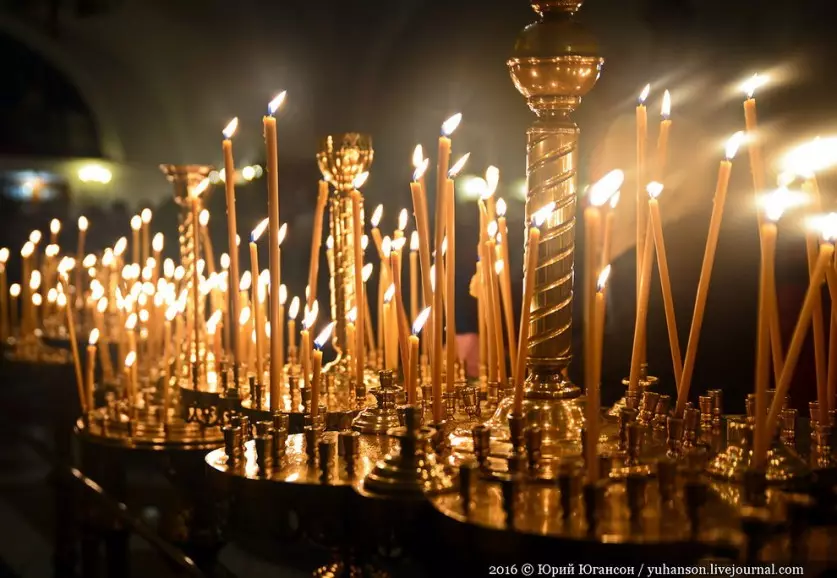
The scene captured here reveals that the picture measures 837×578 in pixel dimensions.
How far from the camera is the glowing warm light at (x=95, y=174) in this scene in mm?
3514

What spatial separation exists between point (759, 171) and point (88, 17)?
110 inches

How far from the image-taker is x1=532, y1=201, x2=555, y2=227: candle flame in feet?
2.97

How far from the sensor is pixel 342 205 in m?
Result: 1.54

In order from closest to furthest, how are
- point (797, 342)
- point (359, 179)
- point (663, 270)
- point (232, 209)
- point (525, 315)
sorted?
point (797, 342) < point (525, 315) < point (663, 270) < point (232, 209) < point (359, 179)

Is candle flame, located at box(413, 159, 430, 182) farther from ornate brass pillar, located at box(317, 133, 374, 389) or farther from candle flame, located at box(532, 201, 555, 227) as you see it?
ornate brass pillar, located at box(317, 133, 374, 389)

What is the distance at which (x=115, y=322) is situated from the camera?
272cm

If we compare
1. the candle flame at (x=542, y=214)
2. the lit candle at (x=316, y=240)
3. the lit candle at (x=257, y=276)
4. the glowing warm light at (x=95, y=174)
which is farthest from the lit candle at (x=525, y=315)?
the glowing warm light at (x=95, y=174)

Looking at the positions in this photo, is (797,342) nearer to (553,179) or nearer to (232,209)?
(553,179)

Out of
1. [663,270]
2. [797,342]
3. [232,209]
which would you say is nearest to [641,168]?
[663,270]

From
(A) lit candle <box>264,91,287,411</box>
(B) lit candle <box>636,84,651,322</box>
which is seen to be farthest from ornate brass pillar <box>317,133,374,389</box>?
(B) lit candle <box>636,84,651,322</box>

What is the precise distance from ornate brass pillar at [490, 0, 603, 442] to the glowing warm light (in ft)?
9.17

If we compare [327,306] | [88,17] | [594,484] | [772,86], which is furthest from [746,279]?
[88,17]

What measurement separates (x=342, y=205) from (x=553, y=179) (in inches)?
24.1

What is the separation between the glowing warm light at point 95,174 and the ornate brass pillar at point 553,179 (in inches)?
110
